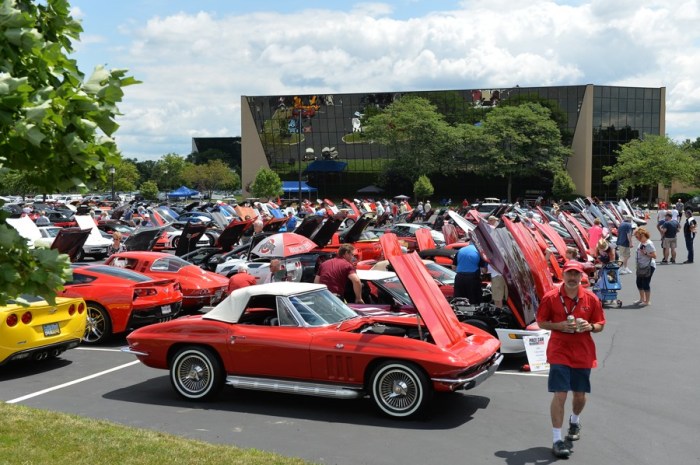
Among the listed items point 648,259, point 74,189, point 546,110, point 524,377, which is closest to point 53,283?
point 74,189

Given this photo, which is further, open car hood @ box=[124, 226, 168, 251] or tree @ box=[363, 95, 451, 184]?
tree @ box=[363, 95, 451, 184]

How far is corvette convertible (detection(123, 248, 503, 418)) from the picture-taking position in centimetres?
750

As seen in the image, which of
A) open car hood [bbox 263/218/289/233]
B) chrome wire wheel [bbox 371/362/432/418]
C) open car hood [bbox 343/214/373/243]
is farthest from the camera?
open car hood [bbox 263/218/289/233]

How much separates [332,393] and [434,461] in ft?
5.28

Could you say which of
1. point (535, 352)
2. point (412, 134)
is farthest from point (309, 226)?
point (412, 134)

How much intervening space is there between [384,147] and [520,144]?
709 inches

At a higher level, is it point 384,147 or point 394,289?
point 384,147

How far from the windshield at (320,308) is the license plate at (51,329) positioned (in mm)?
3553

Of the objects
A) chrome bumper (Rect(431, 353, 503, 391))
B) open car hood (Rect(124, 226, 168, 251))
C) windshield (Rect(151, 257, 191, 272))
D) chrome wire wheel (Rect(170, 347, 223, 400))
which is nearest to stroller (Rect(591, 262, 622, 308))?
chrome bumper (Rect(431, 353, 503, 391))

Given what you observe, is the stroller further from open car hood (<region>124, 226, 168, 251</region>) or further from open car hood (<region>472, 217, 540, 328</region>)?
open car hood (<region>124, 226, 168, 251</region>)

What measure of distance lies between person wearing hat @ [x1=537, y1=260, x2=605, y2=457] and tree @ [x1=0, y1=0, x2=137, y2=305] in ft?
14.6

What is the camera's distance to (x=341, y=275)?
10984mm

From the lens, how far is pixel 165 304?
12.2 meters

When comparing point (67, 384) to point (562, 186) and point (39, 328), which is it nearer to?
point (39, 328)
